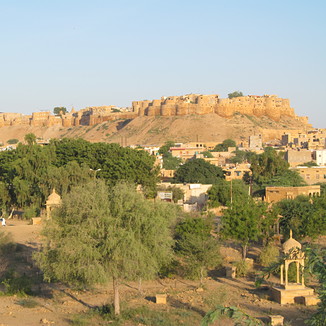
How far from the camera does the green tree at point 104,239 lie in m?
14.2

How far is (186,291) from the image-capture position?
16.8m

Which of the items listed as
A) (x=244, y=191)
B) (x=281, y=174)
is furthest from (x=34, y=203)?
(x=281, y=174)

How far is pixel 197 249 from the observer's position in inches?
726

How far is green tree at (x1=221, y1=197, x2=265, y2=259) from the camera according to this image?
20344 millimetres

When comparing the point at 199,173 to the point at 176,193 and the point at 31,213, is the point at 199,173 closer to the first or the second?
the point at 176,193

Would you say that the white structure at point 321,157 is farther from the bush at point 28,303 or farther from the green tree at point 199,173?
the bush at point 28,303

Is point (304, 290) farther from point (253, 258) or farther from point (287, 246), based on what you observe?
point (253, 258)

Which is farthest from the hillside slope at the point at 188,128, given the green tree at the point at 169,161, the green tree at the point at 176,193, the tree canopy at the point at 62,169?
the green tree at the point at 176,193

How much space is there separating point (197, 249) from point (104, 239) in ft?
15.4

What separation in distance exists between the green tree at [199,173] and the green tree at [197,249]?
16691 millimetres

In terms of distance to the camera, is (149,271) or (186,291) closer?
(149,271)

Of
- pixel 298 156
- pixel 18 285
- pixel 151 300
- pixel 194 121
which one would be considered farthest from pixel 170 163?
pixel 194 121

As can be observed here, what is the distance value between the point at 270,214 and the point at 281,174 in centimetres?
1459

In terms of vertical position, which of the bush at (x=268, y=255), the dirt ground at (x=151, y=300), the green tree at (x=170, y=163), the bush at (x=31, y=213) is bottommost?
the dirt ground at (x=151, y=300)
